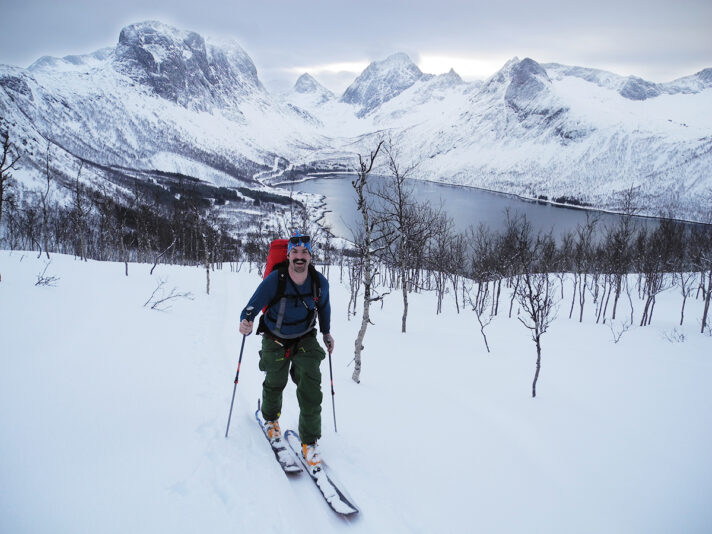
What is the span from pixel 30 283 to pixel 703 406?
65.7ft

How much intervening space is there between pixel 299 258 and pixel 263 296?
70cm

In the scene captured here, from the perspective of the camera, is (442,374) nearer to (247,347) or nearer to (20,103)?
(247,347)

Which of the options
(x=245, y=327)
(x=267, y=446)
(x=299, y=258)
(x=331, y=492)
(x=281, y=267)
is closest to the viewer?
(x=331, y=492)

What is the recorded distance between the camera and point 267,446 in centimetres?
489

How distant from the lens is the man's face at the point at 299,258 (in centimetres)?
459

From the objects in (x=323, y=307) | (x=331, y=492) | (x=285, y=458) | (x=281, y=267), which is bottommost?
(x=331, y=492)

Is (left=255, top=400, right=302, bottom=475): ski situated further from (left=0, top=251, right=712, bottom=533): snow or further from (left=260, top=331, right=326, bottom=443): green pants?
(left=260, top=331, right=326, bottom=443): green pants

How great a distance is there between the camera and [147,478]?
382cm

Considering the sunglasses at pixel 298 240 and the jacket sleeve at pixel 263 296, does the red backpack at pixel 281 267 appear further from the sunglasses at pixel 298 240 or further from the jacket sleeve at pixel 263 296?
the sunglasses at pixel 298 240

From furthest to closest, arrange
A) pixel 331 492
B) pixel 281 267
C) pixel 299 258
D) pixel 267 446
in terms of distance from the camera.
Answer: pixel 267 446, pixel 281 267, pixel 299 258, pixel 331 492

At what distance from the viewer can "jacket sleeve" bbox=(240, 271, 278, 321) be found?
4516 mm

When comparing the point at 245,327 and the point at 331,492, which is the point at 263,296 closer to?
the point at 245,327

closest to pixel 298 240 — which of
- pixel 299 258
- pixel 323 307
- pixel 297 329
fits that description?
pixel 299 258

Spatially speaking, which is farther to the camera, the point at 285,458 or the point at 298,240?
the point at 298,240
